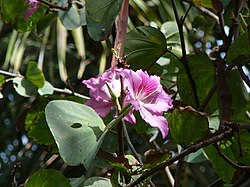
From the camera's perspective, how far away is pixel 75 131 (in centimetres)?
44

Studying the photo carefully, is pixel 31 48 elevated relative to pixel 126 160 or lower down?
lower down

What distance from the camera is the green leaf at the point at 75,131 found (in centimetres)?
42

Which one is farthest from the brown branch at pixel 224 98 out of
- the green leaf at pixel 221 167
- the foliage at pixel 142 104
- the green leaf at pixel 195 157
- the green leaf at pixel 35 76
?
the green leaf at pixel 35 76

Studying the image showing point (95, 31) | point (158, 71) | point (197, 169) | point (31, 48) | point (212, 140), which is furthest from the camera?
point (31, 48)

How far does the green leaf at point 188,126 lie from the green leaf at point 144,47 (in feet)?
0.38

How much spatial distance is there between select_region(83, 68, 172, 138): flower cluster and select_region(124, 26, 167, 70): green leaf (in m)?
0.08

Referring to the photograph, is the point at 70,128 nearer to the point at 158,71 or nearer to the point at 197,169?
the point at 158,71

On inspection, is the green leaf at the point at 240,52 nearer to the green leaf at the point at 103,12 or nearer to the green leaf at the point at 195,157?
the green leaf at the point at 103,12

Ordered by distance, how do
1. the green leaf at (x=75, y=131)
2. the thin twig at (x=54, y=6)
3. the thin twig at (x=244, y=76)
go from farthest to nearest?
the thin twig at (x=54, y=6), the thin twig at (x=244, y=76), the green leaf at (x=75, y=131)

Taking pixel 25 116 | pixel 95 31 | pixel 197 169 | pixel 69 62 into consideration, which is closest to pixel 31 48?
pixel 69 62

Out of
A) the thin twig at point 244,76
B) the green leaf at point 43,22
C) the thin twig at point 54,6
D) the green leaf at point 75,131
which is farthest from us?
the green leaf at point 43,22

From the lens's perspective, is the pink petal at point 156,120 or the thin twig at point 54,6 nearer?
the pink petal at point 156,120

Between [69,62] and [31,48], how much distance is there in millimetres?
210

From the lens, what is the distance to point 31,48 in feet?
9.64
